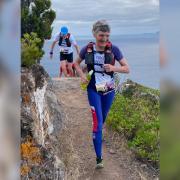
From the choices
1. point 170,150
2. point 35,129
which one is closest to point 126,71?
point 35,129

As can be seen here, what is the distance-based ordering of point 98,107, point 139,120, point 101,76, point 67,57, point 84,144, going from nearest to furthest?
point 101,76 < point 98,107 < point 84,144 < point 139,120 < point 67,57

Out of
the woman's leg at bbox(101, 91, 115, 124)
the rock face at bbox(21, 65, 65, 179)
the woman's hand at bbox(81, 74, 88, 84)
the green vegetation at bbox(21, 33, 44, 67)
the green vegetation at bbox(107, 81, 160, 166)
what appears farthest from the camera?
the green vegetation at bbox(107, 81, 160, 166)

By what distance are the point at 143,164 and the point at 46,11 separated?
15.6 ft

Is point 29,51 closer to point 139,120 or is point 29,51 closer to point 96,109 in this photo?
point 96,109

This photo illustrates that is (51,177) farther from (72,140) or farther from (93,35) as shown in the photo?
(72,140)

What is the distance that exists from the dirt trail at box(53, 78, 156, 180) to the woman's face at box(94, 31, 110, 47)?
1568 millimetres

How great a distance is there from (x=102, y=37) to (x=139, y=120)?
272cm

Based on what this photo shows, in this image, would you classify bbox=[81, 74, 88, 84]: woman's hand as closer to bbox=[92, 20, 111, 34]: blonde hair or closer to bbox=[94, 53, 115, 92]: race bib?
bbox=[94, 53, 115, 92]: race bib

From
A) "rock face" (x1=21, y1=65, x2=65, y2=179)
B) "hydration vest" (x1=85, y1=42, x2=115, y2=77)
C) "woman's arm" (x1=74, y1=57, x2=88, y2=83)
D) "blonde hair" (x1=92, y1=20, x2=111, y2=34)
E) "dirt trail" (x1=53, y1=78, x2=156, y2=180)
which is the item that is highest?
"blonde hair" (x1=92, y1=20, x2=111, y2=34)

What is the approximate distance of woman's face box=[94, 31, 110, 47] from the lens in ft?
15.7

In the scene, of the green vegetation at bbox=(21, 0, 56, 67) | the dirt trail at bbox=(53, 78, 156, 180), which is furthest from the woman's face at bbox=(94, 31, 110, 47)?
the green vegetation at bbox=(21, 0, 56, 67)

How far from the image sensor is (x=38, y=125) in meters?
4.79

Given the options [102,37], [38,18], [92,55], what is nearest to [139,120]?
[92,55]

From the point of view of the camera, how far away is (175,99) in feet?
4.48
